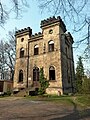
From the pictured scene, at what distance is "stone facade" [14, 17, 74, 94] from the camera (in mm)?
27230

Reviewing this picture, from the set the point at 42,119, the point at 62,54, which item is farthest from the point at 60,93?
the point at 42,119

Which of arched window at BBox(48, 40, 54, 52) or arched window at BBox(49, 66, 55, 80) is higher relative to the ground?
arched window at BBox(48, 40, 54, 52)

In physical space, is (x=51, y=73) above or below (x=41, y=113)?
above

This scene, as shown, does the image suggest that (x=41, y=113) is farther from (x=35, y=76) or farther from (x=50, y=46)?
(x=50, y=46)

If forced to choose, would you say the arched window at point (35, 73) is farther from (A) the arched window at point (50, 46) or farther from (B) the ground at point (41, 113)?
(B) the ground at point (41, 113)

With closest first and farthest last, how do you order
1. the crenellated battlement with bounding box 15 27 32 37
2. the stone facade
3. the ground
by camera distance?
the ground
the stone facade
the crenellated battlement with bounding box 15 27 32 37

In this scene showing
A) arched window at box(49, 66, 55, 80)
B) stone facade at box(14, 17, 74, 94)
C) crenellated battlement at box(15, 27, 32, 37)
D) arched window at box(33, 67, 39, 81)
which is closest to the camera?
stone facade at box(14, 17, 74, 94)

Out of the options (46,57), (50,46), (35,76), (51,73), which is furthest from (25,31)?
(51,73)

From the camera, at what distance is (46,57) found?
94.8ft

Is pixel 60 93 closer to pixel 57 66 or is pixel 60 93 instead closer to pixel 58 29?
pixel 57 66

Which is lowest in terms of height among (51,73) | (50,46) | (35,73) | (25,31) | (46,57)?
(51,73)

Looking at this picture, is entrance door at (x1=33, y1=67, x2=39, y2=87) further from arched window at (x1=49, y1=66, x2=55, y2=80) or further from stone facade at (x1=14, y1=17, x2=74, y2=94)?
arched window at (x1=49, y1=66, x2=55, y2=80)

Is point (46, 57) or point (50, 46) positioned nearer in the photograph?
point (46, 57)

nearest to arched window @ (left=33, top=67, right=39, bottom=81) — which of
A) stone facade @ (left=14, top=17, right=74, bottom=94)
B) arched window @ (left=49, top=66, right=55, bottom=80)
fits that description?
stone facade @ (left=14, top=17, right=74, bottom=94)
